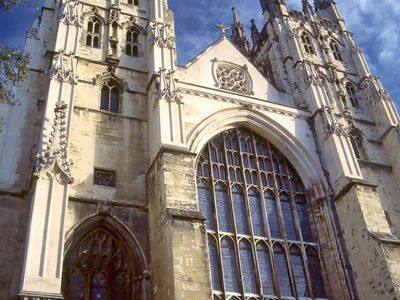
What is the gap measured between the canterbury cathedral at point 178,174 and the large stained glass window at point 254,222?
4 cm

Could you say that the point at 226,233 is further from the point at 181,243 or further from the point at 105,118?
the point at 105,118

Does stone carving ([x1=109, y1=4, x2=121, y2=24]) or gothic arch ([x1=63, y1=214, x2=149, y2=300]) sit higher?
stone carving ([x1=109, y1=4, x2=121, y2=24])

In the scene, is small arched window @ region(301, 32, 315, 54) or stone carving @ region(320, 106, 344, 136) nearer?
stone carving @ region(320, 106, 344, 136)

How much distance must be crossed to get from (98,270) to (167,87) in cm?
617

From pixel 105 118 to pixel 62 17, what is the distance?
434cm

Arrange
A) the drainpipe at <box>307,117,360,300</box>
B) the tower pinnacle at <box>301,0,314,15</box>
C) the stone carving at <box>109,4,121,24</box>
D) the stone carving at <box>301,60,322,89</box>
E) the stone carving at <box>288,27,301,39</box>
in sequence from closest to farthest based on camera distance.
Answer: the drainpipe at <box>307,117,360,300</box>
the stone carving at <box>109,4,121,24</box>
the stone carving at <box>301,60,322,89</box>
the stone carving at <box>288,27,301,39</box>
the tower pinnacle at <box>301,0,314,15</box>

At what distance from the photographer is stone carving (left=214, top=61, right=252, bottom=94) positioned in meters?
18.5

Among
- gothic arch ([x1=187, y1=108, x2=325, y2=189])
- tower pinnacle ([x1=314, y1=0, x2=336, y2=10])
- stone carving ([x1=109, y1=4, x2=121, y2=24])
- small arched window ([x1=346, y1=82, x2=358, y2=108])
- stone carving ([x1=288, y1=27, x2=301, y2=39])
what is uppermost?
tower pinnacle ([x1=314, y1=0, x2=336, y2=10])

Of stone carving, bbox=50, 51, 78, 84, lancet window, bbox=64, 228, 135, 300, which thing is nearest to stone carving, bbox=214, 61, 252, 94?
stone carving, bbox=50, 51, 78, 84

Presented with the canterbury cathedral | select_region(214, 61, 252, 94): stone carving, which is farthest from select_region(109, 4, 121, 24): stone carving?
select_region(214, 61, 252, 94): stone carving


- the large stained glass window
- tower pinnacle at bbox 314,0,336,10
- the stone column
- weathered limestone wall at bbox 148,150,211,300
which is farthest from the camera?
tower pinnacle at bbox 314,0,336,10

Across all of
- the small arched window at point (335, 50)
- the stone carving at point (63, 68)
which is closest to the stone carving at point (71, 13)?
the stone carving at point (63, 68)

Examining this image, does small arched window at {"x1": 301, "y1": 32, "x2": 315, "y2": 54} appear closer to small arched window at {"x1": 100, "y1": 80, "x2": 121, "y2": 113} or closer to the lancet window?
small arched window at {"x1": 100, "y1": 80, "x2": 121, "y2": 113}

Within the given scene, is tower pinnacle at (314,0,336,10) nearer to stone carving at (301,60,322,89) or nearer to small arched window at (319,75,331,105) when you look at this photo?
small arched window at (319,75,331,105)
